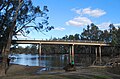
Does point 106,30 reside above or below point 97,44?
above

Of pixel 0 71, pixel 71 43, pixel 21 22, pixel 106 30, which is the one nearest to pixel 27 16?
pixel 21 22

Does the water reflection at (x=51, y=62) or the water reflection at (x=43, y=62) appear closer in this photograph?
the water reflection at (x=51, y=62)

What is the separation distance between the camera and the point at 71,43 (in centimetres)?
14488

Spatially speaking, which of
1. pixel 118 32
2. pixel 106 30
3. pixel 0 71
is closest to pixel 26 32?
pixel 0 71

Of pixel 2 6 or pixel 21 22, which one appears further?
pixel 21 22

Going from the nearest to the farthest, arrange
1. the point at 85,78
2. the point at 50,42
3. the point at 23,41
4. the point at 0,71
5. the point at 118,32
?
1. the point at 85,78
2. the point at 0,71
3. the point at 23,41
4. the point at 50,42
5. the point at 118,32

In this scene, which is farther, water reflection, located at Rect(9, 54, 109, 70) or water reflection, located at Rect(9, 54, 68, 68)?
water reflection, located at Rect(9, 54, 68, 68)

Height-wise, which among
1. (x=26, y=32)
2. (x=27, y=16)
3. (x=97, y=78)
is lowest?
(x=97, y=78)

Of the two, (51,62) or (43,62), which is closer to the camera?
(51,62)

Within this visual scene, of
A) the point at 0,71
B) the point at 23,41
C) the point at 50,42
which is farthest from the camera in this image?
the point at 50,42

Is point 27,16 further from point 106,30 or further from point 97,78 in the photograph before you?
point 106,30

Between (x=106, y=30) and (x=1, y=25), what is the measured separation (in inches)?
6059

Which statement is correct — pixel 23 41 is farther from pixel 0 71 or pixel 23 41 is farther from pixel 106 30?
pixel 0 71

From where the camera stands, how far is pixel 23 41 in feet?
429
